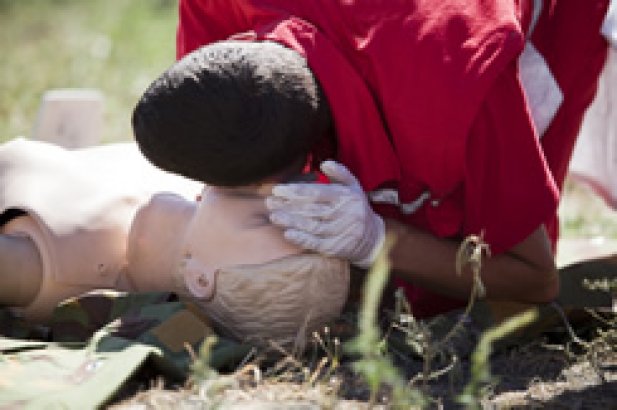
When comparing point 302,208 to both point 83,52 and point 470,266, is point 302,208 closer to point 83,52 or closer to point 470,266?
point 470,266

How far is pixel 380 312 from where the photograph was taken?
2.62m

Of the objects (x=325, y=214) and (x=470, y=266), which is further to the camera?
(x=470, y=266)

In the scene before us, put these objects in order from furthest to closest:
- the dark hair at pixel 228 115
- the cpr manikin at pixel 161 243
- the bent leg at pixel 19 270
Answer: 1. the bent leg at pixel 19 270
2. the cpr manikin at pixel 161 243
3. the dark hair at pixel 228 115

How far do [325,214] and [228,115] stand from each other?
290 mm

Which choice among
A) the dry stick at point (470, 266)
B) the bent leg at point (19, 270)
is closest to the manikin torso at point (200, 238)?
the bent leg at point (19, 270)

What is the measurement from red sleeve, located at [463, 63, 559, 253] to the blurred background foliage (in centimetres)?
266

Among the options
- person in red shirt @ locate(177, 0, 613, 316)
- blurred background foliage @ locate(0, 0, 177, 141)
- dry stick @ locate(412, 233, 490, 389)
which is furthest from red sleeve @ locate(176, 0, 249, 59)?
blurred background foliage @ locate(0, 0, 177, 141)

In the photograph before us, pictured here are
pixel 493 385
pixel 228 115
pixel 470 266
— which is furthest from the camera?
pixel 470 266

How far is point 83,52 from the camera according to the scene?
6.36 m

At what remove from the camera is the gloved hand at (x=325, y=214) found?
234cm

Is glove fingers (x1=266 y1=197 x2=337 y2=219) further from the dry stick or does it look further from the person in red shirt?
the dry stick

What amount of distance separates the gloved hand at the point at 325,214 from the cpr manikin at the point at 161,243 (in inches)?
1.8

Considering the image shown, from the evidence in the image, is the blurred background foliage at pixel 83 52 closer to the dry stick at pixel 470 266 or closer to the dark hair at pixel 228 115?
A: the dark hair at pixel 228 115

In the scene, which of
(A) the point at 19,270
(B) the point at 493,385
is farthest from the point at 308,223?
(A) the point at 19,270
